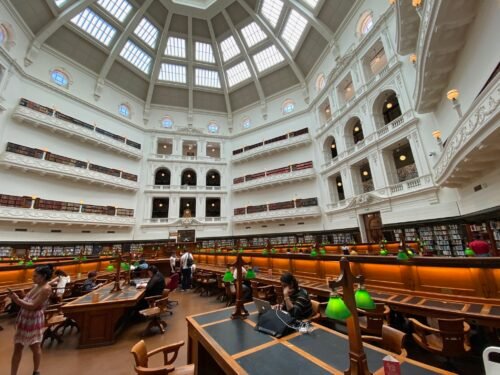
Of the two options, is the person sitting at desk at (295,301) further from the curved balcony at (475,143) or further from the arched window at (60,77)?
the arched window at (60,77)

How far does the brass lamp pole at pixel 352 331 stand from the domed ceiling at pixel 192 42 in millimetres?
20727

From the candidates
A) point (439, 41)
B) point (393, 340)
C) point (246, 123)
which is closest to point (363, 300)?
point (393, 340)

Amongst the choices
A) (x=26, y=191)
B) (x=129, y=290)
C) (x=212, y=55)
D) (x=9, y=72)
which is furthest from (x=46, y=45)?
(x=129, y=290)

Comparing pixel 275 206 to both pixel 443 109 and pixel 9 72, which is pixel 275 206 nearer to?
pixel 443 109

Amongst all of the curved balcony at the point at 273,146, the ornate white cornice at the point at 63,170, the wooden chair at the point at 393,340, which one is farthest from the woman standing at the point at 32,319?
the curved balcony at the point at 273,146

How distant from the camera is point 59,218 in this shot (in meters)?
15.6

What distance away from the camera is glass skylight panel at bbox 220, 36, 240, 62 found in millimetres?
23797

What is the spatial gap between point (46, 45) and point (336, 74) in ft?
75.7

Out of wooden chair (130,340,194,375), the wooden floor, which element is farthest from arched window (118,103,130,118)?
wooden chair (130,340,194,375)

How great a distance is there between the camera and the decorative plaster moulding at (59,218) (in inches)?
534

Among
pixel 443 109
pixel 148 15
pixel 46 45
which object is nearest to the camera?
pixel 443 109

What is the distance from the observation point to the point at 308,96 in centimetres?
2189

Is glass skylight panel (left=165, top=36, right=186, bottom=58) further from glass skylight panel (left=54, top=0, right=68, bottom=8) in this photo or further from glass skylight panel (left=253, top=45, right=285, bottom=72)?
glass skylight panel (left=54, top=0, right=68, bottom=8)

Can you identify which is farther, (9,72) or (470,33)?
(9,72)
